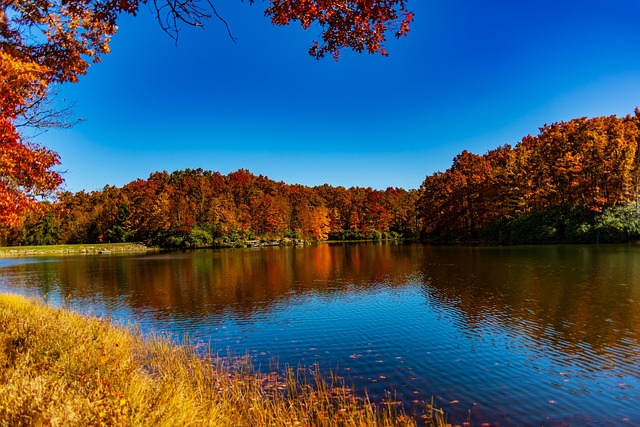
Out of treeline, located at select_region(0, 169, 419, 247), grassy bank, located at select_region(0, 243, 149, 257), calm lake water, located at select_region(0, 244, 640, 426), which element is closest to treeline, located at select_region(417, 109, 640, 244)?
calm lake water, located at select_region(0, 244, 640, 426)

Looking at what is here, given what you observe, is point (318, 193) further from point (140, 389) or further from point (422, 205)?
point (140, 389)

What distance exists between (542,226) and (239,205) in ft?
209

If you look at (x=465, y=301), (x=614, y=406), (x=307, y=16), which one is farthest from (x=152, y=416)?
(x=465, y=301)

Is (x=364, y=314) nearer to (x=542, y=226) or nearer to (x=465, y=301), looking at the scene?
(x=465, y=301)

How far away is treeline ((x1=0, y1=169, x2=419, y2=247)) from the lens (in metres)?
81.8

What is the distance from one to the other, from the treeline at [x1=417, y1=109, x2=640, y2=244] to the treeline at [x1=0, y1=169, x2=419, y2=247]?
32125 mm

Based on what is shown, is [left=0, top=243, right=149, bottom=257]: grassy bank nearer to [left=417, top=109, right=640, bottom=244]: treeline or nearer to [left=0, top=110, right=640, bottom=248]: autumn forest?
[left=0, top=110, right=640, bottom=248]: autumn forest

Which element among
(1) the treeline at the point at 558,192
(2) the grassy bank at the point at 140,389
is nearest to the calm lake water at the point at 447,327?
(2) the grassy bank at the point at 140,389

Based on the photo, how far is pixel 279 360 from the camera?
33.3 feet

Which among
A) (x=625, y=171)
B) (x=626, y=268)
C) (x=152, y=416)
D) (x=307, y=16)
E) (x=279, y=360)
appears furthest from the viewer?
(x=625, y=171)

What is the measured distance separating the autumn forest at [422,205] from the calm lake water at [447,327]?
7.46 metres

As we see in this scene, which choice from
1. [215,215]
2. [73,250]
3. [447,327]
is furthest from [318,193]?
[447,327]

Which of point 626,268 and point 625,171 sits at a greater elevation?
point 625,171

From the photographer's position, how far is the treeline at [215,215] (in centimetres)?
8181
